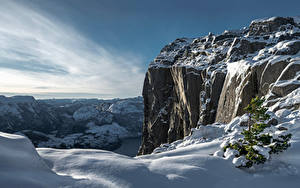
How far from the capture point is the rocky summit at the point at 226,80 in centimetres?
1764

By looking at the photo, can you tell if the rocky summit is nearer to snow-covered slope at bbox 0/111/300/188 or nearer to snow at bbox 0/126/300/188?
snow-covered slope at bbox 0/111/300/188

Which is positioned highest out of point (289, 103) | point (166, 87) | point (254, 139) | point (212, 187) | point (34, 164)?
point (166, 87)

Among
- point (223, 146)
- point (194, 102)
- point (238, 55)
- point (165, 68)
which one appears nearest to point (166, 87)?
point (165, 68)

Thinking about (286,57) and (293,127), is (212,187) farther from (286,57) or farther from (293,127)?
(286,57)

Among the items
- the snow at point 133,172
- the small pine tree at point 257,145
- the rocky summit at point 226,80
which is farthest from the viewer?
the rocky summit at point 226,80

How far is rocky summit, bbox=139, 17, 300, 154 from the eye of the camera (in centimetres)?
1764

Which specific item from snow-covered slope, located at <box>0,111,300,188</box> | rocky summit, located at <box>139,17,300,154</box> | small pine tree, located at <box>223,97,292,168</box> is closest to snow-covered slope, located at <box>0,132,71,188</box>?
snow-covered slope, located at <box>0,111,300,188</box>

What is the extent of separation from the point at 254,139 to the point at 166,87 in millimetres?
52102

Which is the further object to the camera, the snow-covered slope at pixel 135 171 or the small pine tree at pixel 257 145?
the small pine tree at pixel 257 145

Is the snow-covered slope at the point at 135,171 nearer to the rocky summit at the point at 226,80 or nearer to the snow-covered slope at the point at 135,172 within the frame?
the snow-covered slope at the point at 135,172

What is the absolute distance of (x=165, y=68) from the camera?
5903 cm

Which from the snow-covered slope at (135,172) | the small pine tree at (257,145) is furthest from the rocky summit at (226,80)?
the snow-covered slope at (135,172)

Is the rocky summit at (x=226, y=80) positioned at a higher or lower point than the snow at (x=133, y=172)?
higher

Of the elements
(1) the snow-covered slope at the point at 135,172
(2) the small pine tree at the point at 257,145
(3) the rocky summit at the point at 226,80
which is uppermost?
(3) the rocky summit at the point at 226,80
